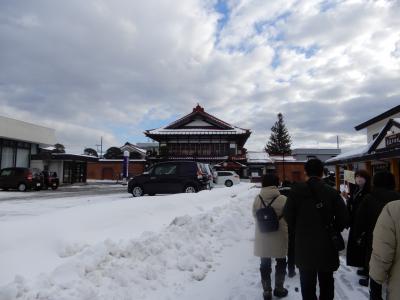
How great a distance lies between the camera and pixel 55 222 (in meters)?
6.02

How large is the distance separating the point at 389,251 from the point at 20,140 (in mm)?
32132

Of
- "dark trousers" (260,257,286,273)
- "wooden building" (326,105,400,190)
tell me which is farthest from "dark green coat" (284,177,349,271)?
"wooden building" (326,105,400,190)

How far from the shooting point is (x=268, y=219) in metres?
4.69

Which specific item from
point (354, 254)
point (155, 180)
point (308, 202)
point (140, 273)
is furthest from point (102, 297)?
point (155, 180)

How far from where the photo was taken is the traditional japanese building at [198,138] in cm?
4338

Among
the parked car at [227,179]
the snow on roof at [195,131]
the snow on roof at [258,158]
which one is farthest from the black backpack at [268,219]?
the snow on roof at [258,158]

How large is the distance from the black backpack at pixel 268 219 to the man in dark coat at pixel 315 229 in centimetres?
78

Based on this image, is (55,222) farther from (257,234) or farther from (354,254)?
(354,254)

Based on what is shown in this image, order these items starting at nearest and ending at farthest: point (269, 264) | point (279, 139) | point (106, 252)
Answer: point (269, 264), point (106, 252), point (279, 139)

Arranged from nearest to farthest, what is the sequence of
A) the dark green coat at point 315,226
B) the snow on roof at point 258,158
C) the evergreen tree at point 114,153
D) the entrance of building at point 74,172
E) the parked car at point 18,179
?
the dark green coat at point 315,226, the parked car at point 18,179, the entrance of building at point 74,172, the snow on roof at point 258,158, the evergreen tree at point 114,153

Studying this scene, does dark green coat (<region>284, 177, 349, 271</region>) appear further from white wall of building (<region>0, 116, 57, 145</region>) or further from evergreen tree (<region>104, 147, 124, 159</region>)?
evergreen tree (<region>104, 147, 124, 159</region>)

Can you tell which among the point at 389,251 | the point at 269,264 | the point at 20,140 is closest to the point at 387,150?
the point at 269,264

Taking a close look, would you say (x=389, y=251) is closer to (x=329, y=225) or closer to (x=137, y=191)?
(x=329, y=225)

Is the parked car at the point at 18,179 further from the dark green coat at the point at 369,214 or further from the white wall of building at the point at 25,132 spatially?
the dark green coat at the point at 369,214
